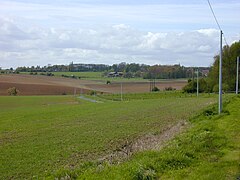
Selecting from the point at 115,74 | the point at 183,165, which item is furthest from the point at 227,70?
the point at 115,74

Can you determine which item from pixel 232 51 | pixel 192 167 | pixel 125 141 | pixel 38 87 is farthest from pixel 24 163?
pixel 38 87

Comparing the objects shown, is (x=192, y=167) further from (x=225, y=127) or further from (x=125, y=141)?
(x=125, y=141)

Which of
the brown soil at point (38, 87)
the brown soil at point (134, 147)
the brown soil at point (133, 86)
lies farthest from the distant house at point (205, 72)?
the brown soil at point (134, 147)

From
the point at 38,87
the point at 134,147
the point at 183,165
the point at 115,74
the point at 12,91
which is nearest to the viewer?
the point at 183,165

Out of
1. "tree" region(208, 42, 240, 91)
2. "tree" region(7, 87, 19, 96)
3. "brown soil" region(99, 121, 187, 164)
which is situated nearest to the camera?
"brown soil" region(99, 121, 187, 164)

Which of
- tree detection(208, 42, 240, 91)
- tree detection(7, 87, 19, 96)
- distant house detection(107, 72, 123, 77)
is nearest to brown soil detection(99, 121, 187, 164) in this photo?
tree detection(208, 42, 240, 91)

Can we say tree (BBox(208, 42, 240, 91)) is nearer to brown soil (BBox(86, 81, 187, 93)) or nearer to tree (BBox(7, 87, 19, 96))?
brown soil (BBox(86, 81, 187, 93))

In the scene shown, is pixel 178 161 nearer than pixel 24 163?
Yes

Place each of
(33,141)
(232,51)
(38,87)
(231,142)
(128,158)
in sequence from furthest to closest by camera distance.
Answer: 1. (38,87)
2. (232,51)
3. (33,141)
4. (231,142)
5. (128,158)

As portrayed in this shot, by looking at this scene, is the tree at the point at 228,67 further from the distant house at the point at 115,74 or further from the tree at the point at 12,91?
the distant house at the point at 115,74

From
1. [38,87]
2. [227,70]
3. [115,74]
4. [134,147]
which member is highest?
[227,70]

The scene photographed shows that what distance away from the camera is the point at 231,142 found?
51.3 feet

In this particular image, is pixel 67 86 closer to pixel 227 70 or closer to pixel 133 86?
pixel 133 86

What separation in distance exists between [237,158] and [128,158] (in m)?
3.33
